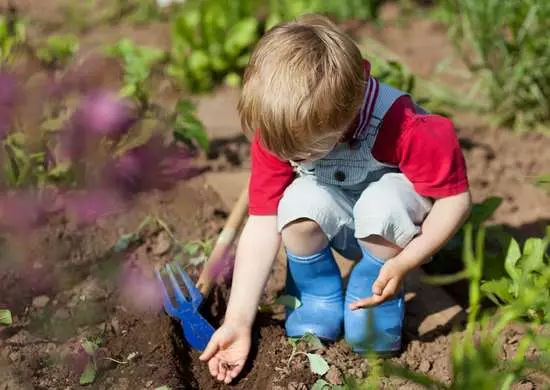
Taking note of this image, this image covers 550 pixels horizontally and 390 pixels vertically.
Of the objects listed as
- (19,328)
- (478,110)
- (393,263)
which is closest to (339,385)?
(393,263)

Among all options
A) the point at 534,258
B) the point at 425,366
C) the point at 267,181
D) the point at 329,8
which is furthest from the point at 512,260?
the point at 329,8

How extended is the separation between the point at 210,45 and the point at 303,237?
148 cm

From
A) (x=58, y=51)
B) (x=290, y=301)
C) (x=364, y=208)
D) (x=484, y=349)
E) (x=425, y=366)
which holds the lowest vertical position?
(x=425, y=366)

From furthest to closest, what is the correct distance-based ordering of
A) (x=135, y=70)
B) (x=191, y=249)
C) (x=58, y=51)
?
(x=58, y=51) → (x=135, y=70) → (x=191, y=249)

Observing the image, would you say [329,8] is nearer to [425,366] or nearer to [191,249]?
Result: [191,249]

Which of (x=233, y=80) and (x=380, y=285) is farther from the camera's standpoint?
(x=233, y=80)

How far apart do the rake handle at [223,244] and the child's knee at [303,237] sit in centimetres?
24

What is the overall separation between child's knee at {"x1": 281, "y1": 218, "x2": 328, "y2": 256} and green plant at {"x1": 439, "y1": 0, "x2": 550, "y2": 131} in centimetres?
112

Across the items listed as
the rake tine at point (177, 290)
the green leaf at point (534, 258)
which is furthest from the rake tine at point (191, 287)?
the green leaf at point (534, 258)

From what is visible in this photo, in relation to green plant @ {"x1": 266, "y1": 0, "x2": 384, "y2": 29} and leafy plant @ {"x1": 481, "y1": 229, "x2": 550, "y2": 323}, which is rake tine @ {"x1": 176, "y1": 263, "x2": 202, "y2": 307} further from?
green plant @ {"x1": 266, "y1": 0, "x2": 384, "y2": 29}

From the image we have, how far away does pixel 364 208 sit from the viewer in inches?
80.4

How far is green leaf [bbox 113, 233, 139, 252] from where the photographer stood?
2459 mm

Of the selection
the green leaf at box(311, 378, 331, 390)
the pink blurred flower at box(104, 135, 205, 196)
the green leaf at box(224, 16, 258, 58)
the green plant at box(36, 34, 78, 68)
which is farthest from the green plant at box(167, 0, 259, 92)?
the green leaf at box(311, 378, 331, 390)

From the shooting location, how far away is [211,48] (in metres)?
3.38
